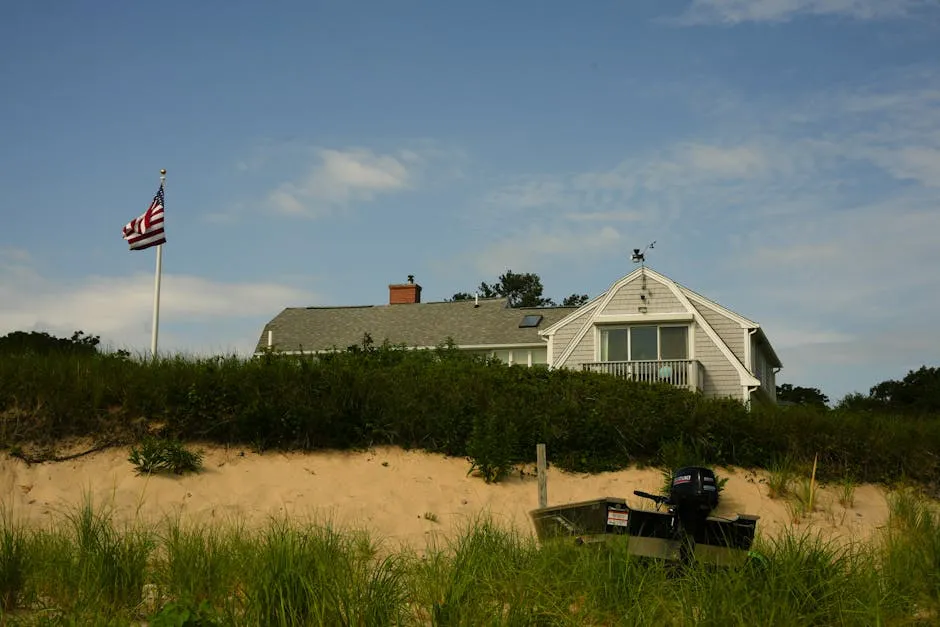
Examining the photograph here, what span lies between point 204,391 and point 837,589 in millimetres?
10981

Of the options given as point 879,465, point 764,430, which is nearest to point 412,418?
point 764,430

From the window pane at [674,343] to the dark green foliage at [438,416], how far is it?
34.0 feet

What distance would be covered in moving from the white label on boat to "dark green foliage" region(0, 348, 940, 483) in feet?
21.1

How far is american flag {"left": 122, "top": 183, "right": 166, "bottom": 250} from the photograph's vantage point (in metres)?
24.1

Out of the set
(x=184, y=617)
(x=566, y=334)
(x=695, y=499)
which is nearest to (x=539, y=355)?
(x=566, y=334)

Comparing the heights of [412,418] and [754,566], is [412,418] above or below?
above

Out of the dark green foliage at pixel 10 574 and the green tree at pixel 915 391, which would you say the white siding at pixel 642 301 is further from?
the dark green foliage at pixel 10 574

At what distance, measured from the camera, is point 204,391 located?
1560 centimetres

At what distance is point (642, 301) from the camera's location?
28.7 meters

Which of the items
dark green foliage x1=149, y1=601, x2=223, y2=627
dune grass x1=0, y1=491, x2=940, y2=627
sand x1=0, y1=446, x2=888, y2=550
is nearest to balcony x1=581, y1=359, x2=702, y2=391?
sand x1=0, y1=446, x2=888, y2=550

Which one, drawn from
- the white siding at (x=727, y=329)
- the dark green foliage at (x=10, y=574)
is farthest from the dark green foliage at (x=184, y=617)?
the white siding at (x=727, y=329)

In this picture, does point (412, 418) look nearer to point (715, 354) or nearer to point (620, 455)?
point (620, 455)

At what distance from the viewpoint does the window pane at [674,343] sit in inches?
1110

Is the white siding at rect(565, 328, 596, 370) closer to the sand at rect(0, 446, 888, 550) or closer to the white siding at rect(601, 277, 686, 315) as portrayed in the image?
the white siding at rect(601, 277, 686, 315)
